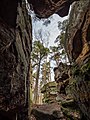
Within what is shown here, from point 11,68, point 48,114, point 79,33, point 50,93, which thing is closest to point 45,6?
point 79,33

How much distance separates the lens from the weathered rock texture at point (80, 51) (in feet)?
40.6

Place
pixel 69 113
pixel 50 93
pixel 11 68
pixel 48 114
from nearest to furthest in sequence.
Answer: pixel 11 68 < pixel 69 113 < pixel 48 114 < pixel 50 93

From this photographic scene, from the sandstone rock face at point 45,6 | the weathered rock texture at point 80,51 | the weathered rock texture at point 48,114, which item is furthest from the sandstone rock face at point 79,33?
the weathered rock texture at point 48,114

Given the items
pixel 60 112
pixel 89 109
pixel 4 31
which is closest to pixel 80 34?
pixel 89 109

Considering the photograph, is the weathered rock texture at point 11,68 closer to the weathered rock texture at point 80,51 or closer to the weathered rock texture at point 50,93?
the weathered rock texture at point 80,51

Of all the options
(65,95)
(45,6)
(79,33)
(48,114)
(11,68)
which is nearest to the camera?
(11,68)

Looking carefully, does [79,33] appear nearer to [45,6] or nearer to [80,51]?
[80,51]

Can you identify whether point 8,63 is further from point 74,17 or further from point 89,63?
point 74,17

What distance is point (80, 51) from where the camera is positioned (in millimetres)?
15102

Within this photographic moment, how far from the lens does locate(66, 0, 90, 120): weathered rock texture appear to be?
487 inches

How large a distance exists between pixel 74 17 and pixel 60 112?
9007 millimetres

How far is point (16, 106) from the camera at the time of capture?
7.68 meters

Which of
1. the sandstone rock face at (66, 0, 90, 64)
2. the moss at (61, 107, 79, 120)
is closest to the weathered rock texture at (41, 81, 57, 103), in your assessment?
the moss at (61, 107, 79, 120)

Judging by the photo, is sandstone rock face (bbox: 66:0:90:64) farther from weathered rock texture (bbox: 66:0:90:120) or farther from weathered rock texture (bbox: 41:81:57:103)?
weathered rock texture (bbox: 41:81:57:103)
